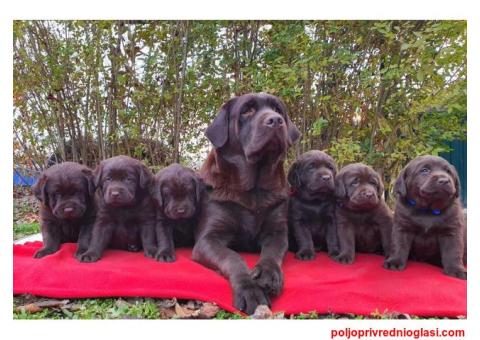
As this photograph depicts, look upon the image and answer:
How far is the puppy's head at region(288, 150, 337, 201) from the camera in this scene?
3988 millimetres

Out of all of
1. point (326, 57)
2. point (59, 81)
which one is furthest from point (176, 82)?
point (326, 57)

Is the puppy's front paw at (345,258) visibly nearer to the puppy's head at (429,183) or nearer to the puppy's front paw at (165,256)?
the puppy's head at (429,183)

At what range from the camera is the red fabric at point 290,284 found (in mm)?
3090

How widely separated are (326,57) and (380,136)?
1309 mm

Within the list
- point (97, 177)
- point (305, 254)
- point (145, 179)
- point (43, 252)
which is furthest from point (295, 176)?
point (43, 252)

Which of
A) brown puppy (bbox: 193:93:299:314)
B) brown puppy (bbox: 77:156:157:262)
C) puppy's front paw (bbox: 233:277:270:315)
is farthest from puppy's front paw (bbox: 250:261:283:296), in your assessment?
brown puppy (bbox: 77:156:157:262)

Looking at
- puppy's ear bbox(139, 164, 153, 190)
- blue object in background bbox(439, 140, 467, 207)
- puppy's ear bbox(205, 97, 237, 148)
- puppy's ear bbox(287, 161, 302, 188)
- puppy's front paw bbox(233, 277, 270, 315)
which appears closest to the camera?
puppy's front paw bbox(233, 277, 270, 315)

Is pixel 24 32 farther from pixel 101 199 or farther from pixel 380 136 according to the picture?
pixel 380 136

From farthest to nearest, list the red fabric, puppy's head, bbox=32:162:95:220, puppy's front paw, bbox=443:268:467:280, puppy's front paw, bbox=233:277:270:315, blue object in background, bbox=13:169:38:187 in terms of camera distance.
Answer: blue object in background, bbox=13:169:38:187
puppy's head, bbox=32:162:95:220
puppy's front paw, bbox=443:268:467:280
the red fabric
puppy's front paw, bbox=233:277:270:315

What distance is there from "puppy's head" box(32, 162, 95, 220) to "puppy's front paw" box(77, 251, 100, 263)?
33 centimetres

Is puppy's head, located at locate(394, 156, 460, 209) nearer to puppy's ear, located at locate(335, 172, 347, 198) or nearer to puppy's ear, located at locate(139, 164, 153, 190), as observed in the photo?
puppy's ear, located at locate(335, 172, 347, 198)

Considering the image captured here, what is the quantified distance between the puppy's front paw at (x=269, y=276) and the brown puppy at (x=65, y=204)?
5.17ft

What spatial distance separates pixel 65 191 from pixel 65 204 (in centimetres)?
12

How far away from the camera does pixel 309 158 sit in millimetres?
4180
